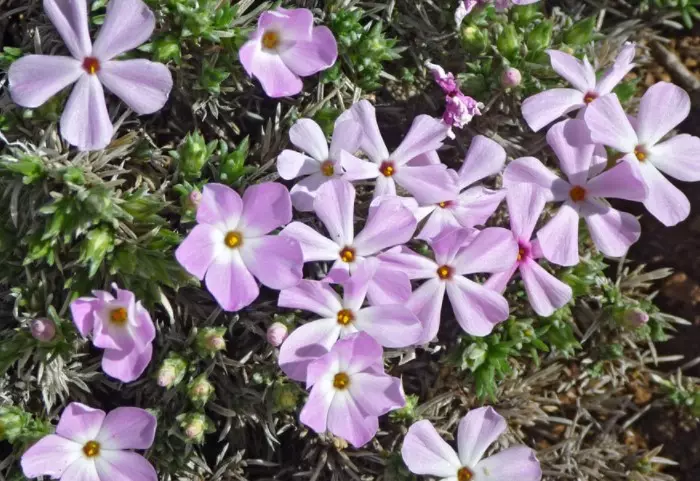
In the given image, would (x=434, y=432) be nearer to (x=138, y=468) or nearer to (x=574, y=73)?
(x=138, y=468)

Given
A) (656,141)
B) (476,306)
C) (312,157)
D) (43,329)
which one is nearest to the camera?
(43,329)

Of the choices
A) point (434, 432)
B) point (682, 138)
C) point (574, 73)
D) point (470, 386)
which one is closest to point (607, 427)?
point (470, 386)

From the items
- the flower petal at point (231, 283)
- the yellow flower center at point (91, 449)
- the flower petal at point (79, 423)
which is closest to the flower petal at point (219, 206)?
the flower petal at point (231, 283)

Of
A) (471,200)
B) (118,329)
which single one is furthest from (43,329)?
(471,200)

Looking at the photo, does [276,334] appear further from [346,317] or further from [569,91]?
[569,91]

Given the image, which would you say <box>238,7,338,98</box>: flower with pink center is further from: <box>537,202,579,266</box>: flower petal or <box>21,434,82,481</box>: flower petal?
<box>21,434,82,481</box>: flower petal

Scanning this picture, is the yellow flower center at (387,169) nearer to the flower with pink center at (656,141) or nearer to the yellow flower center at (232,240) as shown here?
the yellow flower center at (232,240)

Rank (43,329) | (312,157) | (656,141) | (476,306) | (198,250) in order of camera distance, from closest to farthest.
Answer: (198,250), (43,329), (476,306), (312,157), (656,141)
